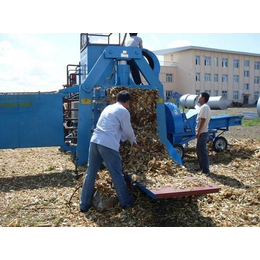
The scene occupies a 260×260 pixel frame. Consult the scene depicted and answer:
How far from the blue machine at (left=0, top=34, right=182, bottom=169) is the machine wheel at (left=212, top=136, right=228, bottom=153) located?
10.3 feet

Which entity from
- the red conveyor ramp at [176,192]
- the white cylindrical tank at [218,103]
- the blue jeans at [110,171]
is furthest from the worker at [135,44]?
the white cylindrical tank at [218,103]

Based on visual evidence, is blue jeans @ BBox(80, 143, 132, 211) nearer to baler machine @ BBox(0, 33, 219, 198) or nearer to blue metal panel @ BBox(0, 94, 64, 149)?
baler machine @ BBox(0, 33, 219, 198)

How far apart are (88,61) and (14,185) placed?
13.8ft

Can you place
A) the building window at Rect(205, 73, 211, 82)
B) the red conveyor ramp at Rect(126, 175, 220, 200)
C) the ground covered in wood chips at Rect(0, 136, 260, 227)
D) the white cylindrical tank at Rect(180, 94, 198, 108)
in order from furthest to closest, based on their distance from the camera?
the building window at Rect(205, 73, 211, 82) → the white cylindrical tank at Rect(180, 94, 198, 108) → the ground covered in wood chips at Rect(0, 136, 260, 227) → the red conveyor ramp at Rect(126, 175, 220, 200)

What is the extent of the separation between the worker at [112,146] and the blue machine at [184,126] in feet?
11.8

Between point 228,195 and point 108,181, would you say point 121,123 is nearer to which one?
point 108,181

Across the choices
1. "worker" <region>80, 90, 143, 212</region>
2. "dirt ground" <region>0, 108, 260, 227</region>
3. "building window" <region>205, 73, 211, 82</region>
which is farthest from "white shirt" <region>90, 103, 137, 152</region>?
"building window" <region>205, 73, 211, 82</region>

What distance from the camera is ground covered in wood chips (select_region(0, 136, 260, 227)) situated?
443cm

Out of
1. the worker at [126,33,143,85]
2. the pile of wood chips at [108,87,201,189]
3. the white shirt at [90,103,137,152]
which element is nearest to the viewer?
the white shirt at [90,103,137,152]

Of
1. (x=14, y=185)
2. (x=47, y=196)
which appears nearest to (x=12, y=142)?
(x=14, y=185)

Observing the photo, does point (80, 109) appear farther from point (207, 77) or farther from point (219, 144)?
point (207, 77)

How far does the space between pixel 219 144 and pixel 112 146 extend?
584 cm

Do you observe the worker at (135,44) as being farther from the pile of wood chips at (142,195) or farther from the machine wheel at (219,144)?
the machine wheel at (219,144)

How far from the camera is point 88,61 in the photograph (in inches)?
348
